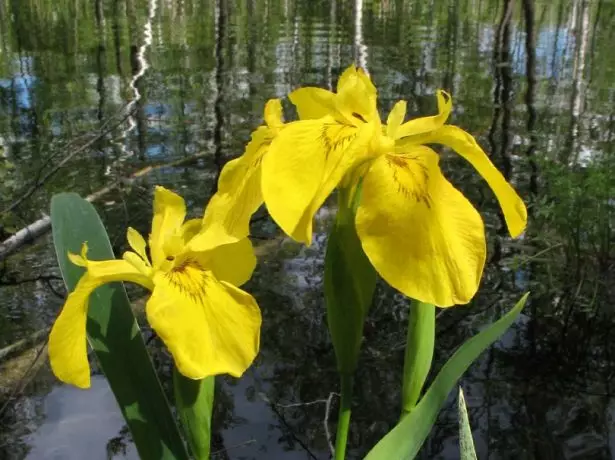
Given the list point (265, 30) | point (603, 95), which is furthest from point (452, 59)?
point (265, 30)

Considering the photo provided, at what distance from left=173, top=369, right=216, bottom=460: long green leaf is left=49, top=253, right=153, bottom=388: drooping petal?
4.0 inches

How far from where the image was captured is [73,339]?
0.77m

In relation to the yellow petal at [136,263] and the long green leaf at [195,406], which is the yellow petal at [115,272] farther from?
the long green leaf at [195,406]

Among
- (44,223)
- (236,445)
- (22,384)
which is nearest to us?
(236,445)

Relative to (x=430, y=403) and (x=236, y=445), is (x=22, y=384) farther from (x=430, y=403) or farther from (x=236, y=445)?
(x=430, y=403)

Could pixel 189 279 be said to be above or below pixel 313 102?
below

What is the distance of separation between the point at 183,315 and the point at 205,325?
0.08 feet

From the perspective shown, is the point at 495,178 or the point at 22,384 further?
the point at 22,384

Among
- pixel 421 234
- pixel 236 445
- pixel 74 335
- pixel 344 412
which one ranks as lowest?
pixel 236 445

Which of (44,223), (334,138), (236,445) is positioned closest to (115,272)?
(334,138)

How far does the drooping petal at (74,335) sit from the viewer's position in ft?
2.48

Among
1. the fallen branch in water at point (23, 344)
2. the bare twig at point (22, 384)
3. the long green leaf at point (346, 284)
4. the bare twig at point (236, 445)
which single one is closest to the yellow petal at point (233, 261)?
the long green leaf at point (346, 284)

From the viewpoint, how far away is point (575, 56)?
407 inches

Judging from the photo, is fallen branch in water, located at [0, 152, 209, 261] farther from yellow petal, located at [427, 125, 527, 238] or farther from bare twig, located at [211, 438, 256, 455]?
yellow petal, located at [427, 125, 527, 238]
